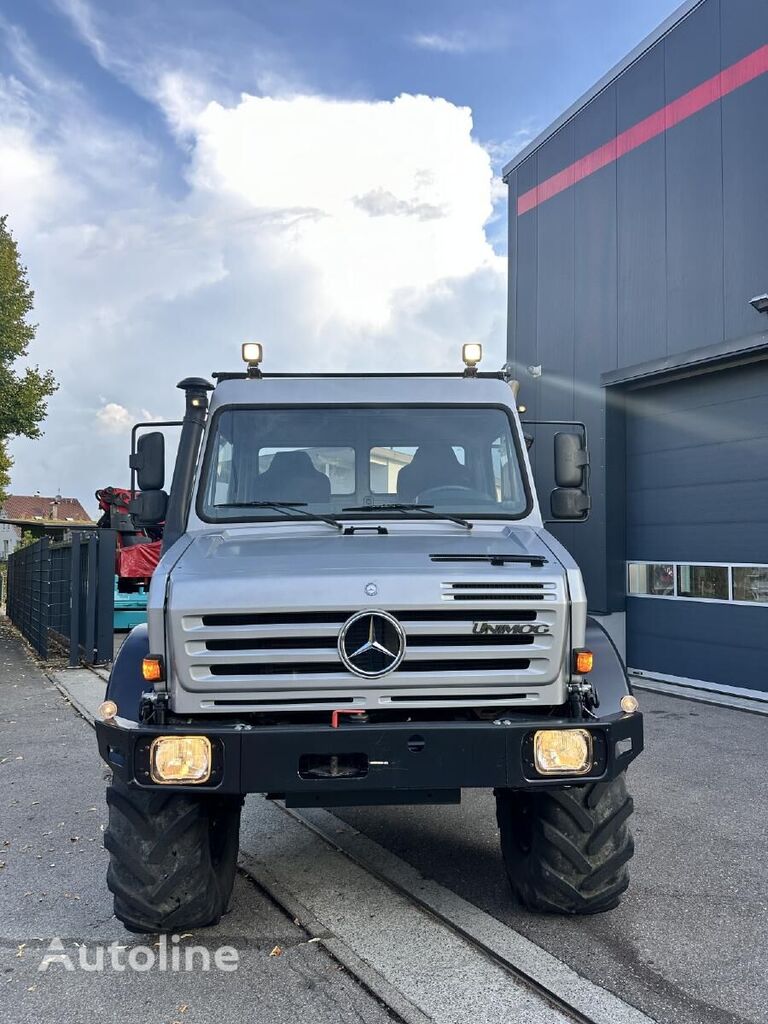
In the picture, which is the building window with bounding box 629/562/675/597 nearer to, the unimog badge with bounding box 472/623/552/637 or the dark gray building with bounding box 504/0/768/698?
the dark gray building with bounding box 504/0/768/698

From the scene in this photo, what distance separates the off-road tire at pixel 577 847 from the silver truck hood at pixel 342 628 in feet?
1.79

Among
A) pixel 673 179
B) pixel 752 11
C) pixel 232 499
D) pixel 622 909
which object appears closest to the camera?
pixel 622 909

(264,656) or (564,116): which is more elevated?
(564,116)

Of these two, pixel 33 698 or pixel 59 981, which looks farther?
pixel 33 698

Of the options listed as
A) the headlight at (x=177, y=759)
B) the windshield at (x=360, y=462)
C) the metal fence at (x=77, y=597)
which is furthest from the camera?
the metal fence at (x=77, y=597)

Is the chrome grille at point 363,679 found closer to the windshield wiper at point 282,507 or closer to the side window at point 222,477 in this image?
the windshield wiper at point 282,507

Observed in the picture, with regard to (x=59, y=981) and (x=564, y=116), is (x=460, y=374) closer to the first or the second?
(x=59, y=981)

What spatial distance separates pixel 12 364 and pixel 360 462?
1717 centimetres

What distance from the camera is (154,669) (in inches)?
130

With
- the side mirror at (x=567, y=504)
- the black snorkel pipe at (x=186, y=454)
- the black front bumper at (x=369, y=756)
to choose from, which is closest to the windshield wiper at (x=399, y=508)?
the side mirror at (x=567, y=504)

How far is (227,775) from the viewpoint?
3.15m

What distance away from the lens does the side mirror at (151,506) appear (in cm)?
462

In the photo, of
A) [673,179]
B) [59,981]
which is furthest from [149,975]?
[673,179]

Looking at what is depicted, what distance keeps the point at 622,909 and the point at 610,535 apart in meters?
Result: 8.11
